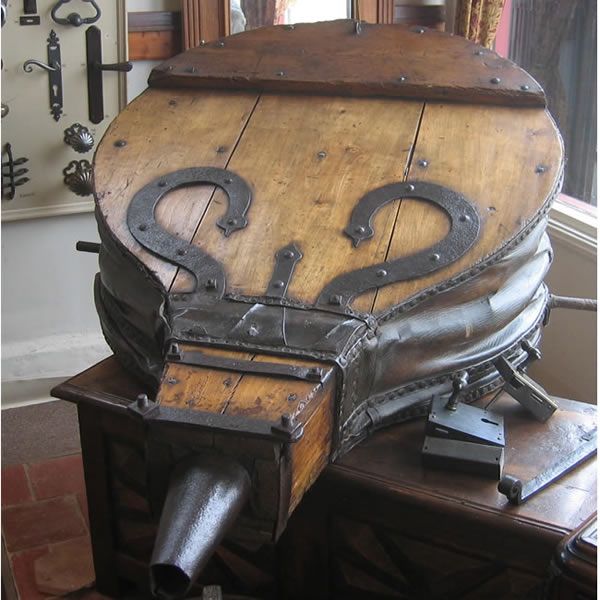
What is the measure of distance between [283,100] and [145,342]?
813 millimetres

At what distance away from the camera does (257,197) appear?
8.07 ft

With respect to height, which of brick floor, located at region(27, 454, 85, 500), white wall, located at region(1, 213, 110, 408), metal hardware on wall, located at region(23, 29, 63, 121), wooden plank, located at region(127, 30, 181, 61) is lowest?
brick floor, located at region(27, 454, 85, 500)

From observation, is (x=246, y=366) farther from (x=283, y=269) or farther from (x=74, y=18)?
(x=74, y=18)

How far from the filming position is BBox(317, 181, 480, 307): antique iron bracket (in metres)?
2.21

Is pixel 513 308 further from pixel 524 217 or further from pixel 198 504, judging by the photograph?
pixel 198 504

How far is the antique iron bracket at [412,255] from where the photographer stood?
221 cm

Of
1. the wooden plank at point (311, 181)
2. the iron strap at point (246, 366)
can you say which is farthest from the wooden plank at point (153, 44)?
the iron strap at point (246, 366)

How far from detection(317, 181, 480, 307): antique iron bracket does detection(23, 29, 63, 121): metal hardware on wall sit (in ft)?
5.84

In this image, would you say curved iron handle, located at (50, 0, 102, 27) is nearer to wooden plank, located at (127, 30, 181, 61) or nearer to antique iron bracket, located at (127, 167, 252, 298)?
wooden plank, located at (127, 30, 181, 61)

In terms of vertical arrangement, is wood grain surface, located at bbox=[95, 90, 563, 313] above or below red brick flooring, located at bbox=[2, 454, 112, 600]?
above

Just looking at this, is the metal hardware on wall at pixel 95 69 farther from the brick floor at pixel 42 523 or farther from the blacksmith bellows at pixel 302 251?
the brick floor at pixel 42 523

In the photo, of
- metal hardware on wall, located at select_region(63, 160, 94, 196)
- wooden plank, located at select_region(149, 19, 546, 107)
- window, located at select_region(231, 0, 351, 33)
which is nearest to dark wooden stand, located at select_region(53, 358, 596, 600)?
wooden plank, located at select_region(149, 19, 546, 107)

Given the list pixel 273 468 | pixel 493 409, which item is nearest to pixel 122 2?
pixel 493 409

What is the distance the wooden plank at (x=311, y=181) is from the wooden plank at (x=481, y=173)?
5 centimetres
